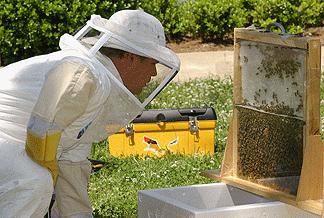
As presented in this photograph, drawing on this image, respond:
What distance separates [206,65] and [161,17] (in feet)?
3.21

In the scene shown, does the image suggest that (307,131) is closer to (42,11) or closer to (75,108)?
(75,108)

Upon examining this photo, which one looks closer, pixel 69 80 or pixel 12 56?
pixel 69 80

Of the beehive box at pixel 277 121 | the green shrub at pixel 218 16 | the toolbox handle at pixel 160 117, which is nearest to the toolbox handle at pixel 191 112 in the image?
the toolbox handle at pixel 160 117

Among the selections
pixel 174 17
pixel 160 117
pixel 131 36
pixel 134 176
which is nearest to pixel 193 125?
pixel 160 117

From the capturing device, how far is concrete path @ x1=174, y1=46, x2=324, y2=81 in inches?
370

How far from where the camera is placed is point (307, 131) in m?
3.79

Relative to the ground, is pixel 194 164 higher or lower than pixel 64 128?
lower

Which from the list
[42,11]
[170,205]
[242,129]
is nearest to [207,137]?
[242,129]

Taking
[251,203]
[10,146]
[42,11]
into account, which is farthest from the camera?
[42,11]

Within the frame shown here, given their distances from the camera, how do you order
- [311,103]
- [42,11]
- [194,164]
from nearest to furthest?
1. [311,103]
2. [194,164]
3. [42,11]

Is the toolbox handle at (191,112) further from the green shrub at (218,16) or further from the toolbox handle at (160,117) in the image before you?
the green shrub at (218,16)

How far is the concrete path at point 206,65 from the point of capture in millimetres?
9391

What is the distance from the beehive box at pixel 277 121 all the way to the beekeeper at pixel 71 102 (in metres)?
0.54

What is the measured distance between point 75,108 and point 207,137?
3083mm
